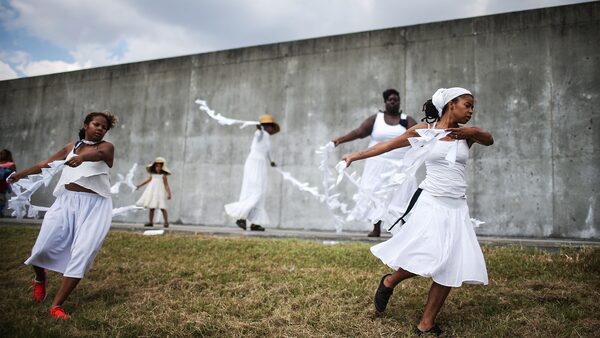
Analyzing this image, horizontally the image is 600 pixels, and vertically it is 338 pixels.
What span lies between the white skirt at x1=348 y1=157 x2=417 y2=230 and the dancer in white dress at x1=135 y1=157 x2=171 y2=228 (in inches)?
219

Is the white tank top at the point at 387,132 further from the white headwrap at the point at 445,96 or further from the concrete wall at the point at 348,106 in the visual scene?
the concrete wall at the point at 348,106

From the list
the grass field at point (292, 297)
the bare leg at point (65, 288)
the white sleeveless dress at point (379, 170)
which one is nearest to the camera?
the grass field at point (292, 297)

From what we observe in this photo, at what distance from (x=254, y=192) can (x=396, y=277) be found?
5.77 m

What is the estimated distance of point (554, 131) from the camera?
30.4 feet

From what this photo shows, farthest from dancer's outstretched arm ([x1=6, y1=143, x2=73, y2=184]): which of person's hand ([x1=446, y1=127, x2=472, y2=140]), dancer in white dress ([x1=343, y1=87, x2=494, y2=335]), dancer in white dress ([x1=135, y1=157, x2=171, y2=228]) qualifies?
dancer in white dress ([x1=135, y1=157, x2=171, y2=228])

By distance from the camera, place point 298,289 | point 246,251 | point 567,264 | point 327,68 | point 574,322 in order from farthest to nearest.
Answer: point 327,68 → point 246,251 → point 567,264 → point 298,289 → point 574,322

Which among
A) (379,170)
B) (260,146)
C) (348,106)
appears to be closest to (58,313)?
(379,170)

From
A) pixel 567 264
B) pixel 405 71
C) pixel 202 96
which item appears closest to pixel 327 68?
pixel 405 71

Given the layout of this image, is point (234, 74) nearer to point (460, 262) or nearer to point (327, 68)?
point (327, 68)

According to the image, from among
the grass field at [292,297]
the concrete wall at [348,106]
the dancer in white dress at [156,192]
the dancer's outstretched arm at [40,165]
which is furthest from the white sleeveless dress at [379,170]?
the dancer in white dress at [156,192]

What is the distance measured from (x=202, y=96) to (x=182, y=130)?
45.5 inches

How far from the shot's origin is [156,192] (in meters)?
10.9

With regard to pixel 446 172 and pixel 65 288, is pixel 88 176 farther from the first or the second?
pixel 446 172

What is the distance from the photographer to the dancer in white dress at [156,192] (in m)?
10.8
